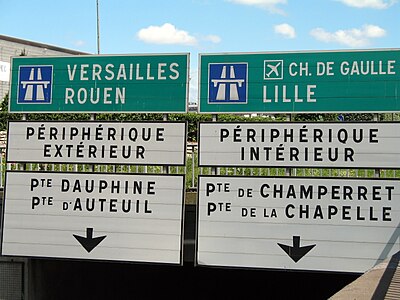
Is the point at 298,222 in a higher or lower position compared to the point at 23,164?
lower

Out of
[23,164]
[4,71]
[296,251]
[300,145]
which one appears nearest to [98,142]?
[23,164]

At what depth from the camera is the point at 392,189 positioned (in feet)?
29.0

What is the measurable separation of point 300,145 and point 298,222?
1132 millimetres

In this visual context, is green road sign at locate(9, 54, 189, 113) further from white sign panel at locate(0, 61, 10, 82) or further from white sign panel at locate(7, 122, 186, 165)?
white sign panel at locate(0, 61, 10, 82)

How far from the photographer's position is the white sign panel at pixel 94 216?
31.0 feet

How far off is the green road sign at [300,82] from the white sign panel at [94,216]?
4.97 feet

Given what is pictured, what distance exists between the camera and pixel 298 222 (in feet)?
29.6

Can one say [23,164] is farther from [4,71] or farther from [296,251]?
[4,71]

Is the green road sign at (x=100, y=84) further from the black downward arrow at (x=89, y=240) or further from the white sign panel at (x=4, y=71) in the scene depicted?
the white sign panel at (x=4, y=71)

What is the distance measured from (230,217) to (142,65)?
106 inches

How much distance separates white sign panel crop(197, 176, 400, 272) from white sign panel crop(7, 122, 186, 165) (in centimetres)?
76

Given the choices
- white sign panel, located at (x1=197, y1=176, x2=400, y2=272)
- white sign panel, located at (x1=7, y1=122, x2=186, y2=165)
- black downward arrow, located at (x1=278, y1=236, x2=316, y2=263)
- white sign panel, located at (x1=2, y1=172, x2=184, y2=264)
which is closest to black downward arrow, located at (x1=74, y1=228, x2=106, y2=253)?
white sign panel, located at (x1=2, y1=172, x2=184, y2=264)

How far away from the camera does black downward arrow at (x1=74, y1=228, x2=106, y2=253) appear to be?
31.9ft

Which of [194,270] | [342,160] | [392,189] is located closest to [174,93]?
[342,160]
